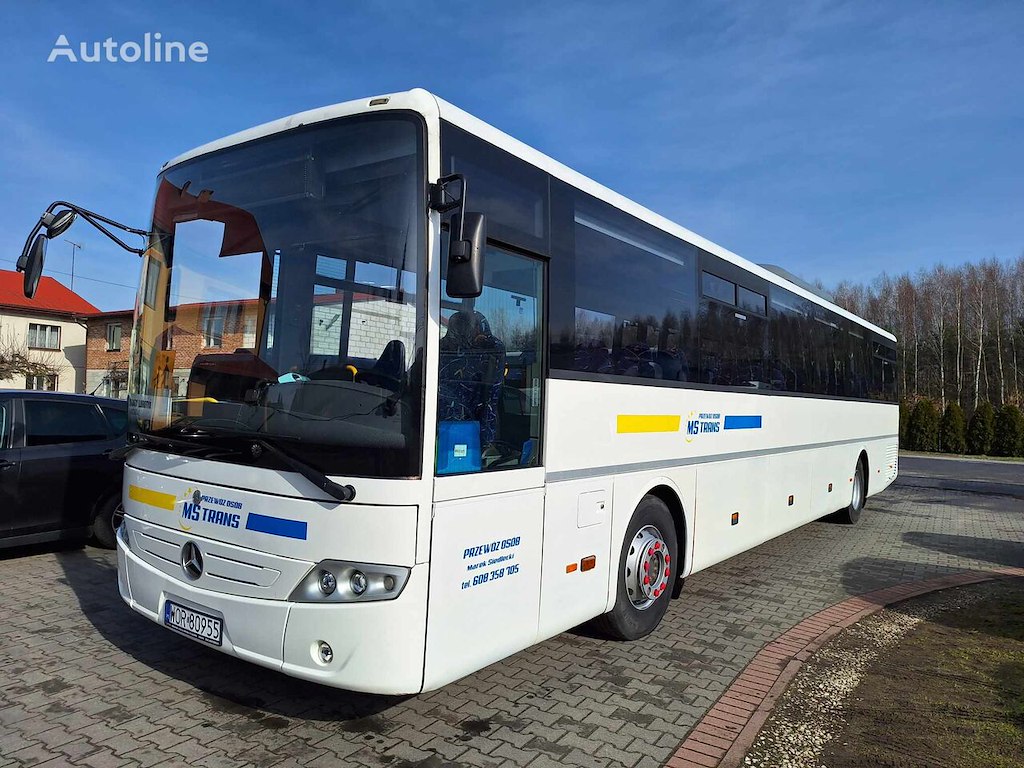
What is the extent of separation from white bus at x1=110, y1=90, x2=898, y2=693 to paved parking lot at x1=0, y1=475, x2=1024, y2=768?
46cm

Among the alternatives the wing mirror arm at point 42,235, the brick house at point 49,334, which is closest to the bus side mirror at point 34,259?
the wing mirror arm at point 42,235

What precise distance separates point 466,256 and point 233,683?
3.12 metres

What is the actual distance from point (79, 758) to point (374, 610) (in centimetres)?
166

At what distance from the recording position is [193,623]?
3926mm

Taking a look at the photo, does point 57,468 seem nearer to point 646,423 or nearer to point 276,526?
point 276,526

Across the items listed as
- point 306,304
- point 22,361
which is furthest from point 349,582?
point 22,361

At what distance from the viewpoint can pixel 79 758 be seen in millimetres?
3494

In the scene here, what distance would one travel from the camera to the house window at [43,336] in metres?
44.2

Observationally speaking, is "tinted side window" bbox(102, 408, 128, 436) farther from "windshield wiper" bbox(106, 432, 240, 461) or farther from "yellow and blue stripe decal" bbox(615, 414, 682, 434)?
"yellow and blue stripe decal" bbox(615, 414, 682, 434)

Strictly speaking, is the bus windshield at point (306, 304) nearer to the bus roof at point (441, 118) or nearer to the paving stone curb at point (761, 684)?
the bus roof at point (441, 118)

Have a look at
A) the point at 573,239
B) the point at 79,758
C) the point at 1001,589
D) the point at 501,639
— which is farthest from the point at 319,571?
the point at 1001,589

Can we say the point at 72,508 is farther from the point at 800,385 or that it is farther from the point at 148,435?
the point at 800,385

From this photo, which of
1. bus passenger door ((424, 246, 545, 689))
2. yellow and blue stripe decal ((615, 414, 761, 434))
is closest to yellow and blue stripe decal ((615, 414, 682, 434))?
yellow and blue stripe decal ((615, 414, 761, 434))

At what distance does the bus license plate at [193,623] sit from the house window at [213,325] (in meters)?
1.49
